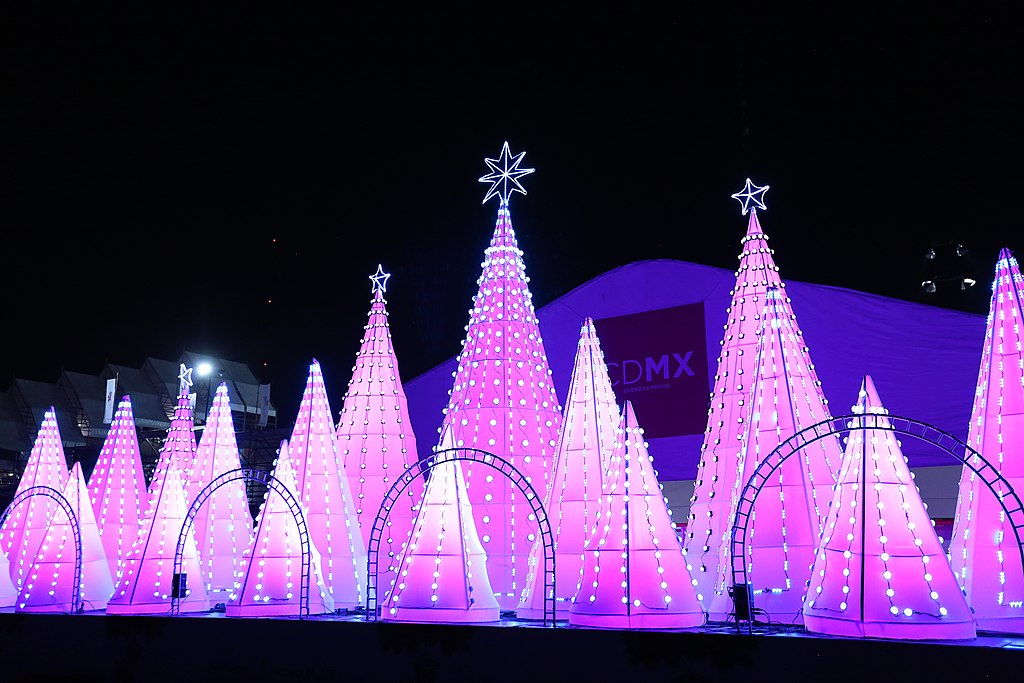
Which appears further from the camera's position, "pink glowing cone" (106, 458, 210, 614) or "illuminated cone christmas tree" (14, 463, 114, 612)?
"illuminated cone christmas tree" (14, 463, 114, 612)

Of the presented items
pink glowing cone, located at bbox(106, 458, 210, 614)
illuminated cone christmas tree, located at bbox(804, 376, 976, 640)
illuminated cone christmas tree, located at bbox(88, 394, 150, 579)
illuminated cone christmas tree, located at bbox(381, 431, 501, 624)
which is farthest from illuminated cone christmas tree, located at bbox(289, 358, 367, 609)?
illuminated cone christmas tree, located at bbox(804, 376, 976, 640)

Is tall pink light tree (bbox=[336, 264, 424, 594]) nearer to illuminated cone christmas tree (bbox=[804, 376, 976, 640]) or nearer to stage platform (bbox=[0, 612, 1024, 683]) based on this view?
stage platform (bbox=[0, 612, 1024, 683])

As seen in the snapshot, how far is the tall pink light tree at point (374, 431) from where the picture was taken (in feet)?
46.8

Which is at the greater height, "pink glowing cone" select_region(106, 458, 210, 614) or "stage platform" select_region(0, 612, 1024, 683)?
"pink glowing cone" select_region(106, 458, 210, 614)

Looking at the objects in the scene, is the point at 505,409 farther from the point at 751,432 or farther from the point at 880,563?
the point at 880,563

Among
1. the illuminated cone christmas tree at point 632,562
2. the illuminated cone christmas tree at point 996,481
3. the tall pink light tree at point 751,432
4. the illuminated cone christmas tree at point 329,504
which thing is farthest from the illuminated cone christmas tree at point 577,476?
the illuminated cone christmas tree at point 996,481

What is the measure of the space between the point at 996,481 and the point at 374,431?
9.16m

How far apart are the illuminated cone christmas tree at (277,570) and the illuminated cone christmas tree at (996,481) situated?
816 cm

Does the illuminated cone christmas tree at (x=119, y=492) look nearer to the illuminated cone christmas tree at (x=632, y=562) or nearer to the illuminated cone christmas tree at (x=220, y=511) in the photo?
the illuminated cone christmas tree at (x=220, y=511)

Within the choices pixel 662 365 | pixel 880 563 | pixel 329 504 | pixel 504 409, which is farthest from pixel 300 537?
pixel 662 365

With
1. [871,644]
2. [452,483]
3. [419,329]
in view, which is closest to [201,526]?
[452,483]

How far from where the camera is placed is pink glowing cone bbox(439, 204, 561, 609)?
12383mm

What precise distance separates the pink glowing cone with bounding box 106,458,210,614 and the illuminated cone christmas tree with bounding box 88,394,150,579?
3.02 metres

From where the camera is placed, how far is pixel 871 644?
7.50 m
